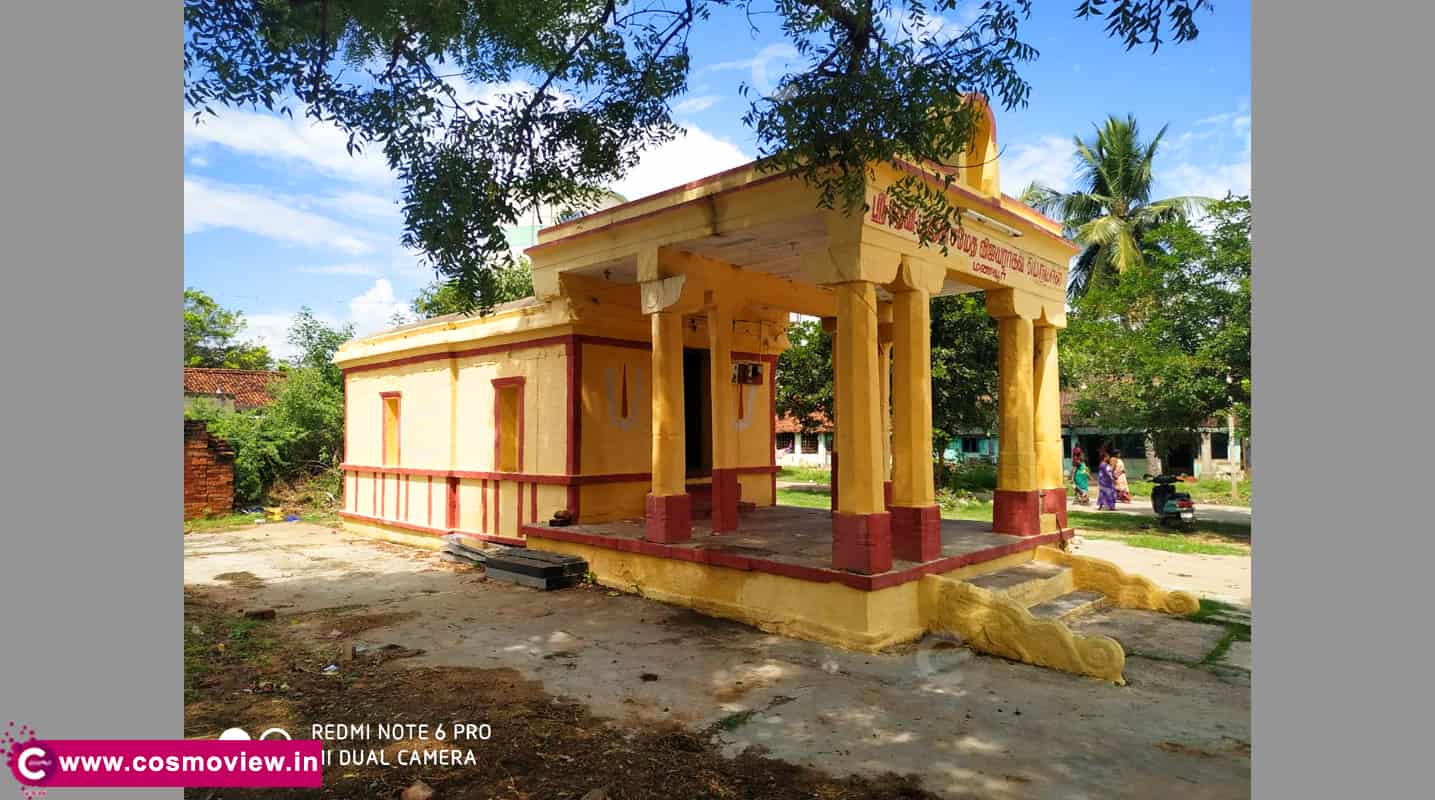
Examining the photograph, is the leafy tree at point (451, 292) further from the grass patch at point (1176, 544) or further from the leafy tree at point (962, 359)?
the grass patch at point (1176, 544)

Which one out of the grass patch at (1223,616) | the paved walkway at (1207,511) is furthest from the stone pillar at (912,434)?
the paved walkway at (1207,511)

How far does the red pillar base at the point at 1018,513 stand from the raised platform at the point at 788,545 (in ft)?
0.51

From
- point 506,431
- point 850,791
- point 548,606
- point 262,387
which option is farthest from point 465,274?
point 262,387

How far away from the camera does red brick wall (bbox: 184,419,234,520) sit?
18.0 m

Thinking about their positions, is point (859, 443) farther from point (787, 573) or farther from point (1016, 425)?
point (1016, 425)

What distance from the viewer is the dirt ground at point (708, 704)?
442cm

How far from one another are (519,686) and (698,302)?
5.04 m

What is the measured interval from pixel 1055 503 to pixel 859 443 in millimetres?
4396

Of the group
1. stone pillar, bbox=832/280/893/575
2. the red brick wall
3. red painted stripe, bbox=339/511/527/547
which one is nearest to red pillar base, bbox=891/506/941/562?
stone pillar, bbox=832/280/893/575

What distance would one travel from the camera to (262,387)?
31688mm

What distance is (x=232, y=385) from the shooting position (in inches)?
1220

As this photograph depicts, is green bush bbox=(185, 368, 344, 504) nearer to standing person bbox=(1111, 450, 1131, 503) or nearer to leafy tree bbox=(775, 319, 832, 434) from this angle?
leafy tree bbox=(775, 319, 832, 434)

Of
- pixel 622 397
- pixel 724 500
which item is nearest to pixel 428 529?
pixel 622 397

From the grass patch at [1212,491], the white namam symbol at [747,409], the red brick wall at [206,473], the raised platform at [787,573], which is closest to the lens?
the raised platform at [787,573]
